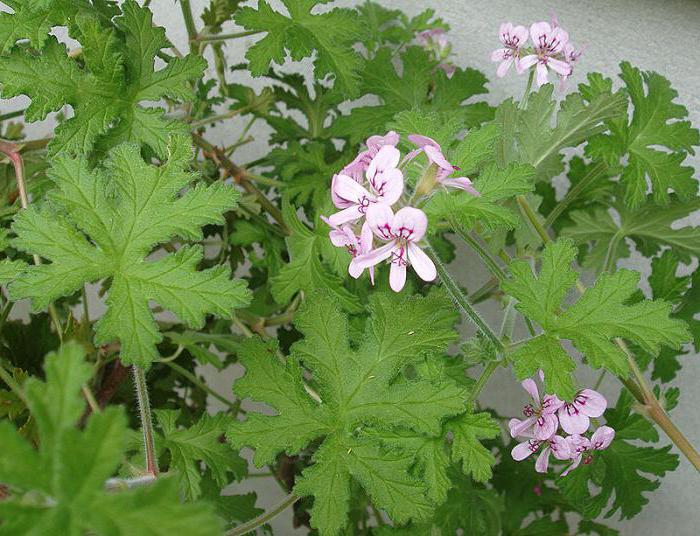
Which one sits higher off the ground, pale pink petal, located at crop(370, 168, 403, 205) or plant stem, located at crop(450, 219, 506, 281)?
plant stem, located at crop(450, 219, 506, 281)

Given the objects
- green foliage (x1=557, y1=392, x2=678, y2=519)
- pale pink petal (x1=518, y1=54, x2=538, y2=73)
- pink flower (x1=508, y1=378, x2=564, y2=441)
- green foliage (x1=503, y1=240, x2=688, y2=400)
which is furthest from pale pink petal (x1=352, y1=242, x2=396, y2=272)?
green foliage (x1=557, y1=392, x2=678, y2=519)

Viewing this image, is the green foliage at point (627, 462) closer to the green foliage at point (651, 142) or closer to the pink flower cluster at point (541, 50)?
the green foliage at point (651, 142)

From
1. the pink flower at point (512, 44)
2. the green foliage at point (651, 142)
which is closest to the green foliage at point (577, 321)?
the green foliage at point (651, 142)

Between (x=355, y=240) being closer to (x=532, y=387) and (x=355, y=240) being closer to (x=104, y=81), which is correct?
(x=532, y=387)

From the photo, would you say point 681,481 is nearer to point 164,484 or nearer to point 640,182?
point 640,182

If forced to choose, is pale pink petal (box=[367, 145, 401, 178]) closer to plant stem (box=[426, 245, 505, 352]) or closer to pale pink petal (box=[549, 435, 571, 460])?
plant stem (box=[426, 245, 505, 352])

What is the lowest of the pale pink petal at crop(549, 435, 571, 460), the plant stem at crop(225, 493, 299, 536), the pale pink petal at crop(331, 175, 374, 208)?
the plant stem at crop(225, 493, 299, 536)

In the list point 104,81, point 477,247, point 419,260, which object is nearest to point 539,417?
point 477,247
